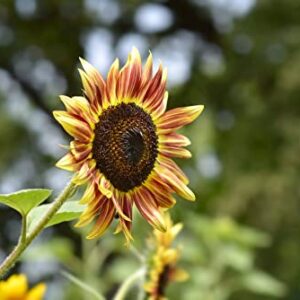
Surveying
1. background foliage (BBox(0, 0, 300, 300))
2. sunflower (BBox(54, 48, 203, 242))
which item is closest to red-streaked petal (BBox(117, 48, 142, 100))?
sunflower (BBox(54, 48, 203, 242))

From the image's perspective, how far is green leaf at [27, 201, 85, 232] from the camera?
853 millimetres

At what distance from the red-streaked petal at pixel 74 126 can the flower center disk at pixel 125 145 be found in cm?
2

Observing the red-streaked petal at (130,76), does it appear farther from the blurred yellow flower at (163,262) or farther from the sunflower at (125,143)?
the blurred yellow flower at (163,262)

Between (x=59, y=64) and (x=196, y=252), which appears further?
(x=59, y=64)

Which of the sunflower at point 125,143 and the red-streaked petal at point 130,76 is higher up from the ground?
the red-streaked petal at point 130,76

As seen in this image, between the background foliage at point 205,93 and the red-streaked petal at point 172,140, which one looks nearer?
the red-streaked petal at point 172,140

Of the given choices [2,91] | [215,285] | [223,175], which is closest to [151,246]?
[215,285]

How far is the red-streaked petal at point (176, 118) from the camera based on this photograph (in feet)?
3.07

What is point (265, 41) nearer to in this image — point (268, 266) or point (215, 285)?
point (268, 266)

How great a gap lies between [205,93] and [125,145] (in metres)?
4.61

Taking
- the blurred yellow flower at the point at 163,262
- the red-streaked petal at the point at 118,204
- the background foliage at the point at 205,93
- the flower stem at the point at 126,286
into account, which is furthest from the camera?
the background foliage at the point at 205,93

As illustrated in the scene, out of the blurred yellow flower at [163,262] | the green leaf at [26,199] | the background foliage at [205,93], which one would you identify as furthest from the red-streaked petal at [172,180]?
the background foliage at [205,93]

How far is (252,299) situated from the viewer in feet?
13.3

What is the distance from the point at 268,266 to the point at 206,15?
2124mm
